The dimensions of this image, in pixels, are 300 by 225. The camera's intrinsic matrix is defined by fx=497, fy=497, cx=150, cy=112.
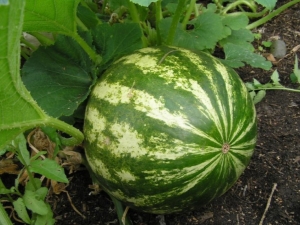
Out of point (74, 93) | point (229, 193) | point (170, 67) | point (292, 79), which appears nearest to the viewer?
point (170, 67)

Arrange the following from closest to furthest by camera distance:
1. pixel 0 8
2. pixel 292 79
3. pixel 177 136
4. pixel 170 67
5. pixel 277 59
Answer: pixel 0 8
pixel 177 136
pixel 170 67
pixel 292 79
pixel 277 59

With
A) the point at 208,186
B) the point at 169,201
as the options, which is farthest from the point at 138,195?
the point at 208,186

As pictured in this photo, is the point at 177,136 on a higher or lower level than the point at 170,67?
lower

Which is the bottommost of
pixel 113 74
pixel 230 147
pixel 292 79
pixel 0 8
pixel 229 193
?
pixel 229 193

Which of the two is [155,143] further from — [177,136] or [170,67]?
[170,67]

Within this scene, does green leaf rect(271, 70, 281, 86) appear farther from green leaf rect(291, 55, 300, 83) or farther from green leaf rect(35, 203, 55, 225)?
green leaf rect(35, 203, 55, 225)

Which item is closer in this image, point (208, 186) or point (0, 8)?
point (0, 8)
